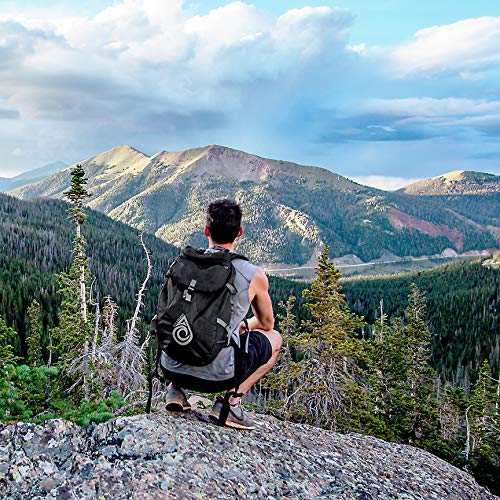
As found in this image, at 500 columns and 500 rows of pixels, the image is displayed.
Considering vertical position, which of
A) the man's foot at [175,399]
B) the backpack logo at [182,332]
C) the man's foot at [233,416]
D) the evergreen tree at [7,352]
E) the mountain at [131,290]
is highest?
the backpack logo at [182,332]

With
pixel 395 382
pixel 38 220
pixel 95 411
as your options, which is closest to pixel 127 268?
pixel 38 220

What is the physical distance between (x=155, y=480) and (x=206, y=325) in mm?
2104

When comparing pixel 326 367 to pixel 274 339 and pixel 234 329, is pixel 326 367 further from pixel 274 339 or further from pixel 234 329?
pixel 234 329

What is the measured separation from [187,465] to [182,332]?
1930 millimetres

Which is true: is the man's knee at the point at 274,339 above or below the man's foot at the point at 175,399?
above

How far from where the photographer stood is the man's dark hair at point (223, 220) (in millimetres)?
6320

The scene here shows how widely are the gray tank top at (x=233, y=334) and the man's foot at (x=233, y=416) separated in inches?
48.1

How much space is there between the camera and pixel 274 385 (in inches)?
783

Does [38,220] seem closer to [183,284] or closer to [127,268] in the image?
[127,268]

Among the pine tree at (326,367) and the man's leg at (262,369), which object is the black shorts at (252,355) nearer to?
the man's leg at (262,369)

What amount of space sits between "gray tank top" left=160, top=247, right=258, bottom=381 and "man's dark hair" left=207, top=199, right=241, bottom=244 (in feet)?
0.92

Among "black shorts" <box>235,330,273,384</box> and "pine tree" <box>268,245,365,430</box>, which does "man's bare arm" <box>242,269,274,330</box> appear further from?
"pine tree" <box>268,245,365,430</box>

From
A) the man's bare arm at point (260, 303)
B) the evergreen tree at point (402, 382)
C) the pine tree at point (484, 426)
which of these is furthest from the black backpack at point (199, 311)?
the pine tree at point (484, 426)

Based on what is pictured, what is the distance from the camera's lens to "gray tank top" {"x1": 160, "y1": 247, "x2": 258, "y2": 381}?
622cm
